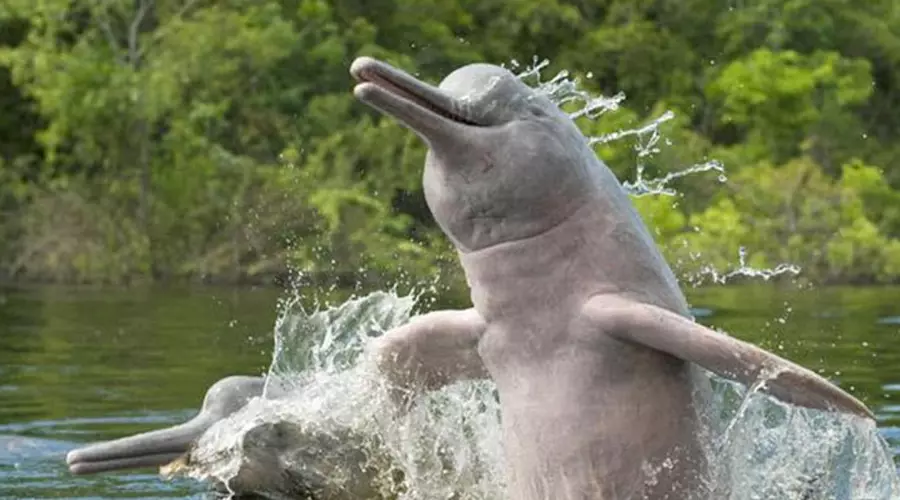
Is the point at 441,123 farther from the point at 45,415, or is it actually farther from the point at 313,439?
the point at 45,415

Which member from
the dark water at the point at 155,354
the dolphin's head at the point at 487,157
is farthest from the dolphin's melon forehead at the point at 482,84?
the dark water at the point at 155,354

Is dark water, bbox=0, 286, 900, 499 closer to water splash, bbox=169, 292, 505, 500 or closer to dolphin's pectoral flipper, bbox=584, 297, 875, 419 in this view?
water splash, bbox=169, 292, 505, 500

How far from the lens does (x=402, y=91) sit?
257 inches

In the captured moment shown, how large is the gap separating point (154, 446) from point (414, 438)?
1270 millimetres

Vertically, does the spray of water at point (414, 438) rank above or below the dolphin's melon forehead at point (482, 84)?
below

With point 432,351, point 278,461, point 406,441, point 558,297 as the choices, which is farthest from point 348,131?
point 558,297

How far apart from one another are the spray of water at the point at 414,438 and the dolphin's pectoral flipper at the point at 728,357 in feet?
0.16

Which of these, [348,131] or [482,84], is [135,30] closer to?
[348,131]

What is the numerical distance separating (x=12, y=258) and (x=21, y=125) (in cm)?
557

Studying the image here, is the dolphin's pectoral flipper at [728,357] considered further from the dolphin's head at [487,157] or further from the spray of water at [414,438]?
the dolphin's head at [487,157]

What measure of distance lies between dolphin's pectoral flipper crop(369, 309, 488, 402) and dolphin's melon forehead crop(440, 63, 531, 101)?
732 millimetres

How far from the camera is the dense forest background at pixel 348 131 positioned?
1300 inches

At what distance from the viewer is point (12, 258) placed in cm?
3472

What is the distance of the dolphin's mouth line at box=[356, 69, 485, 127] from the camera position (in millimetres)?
6477
